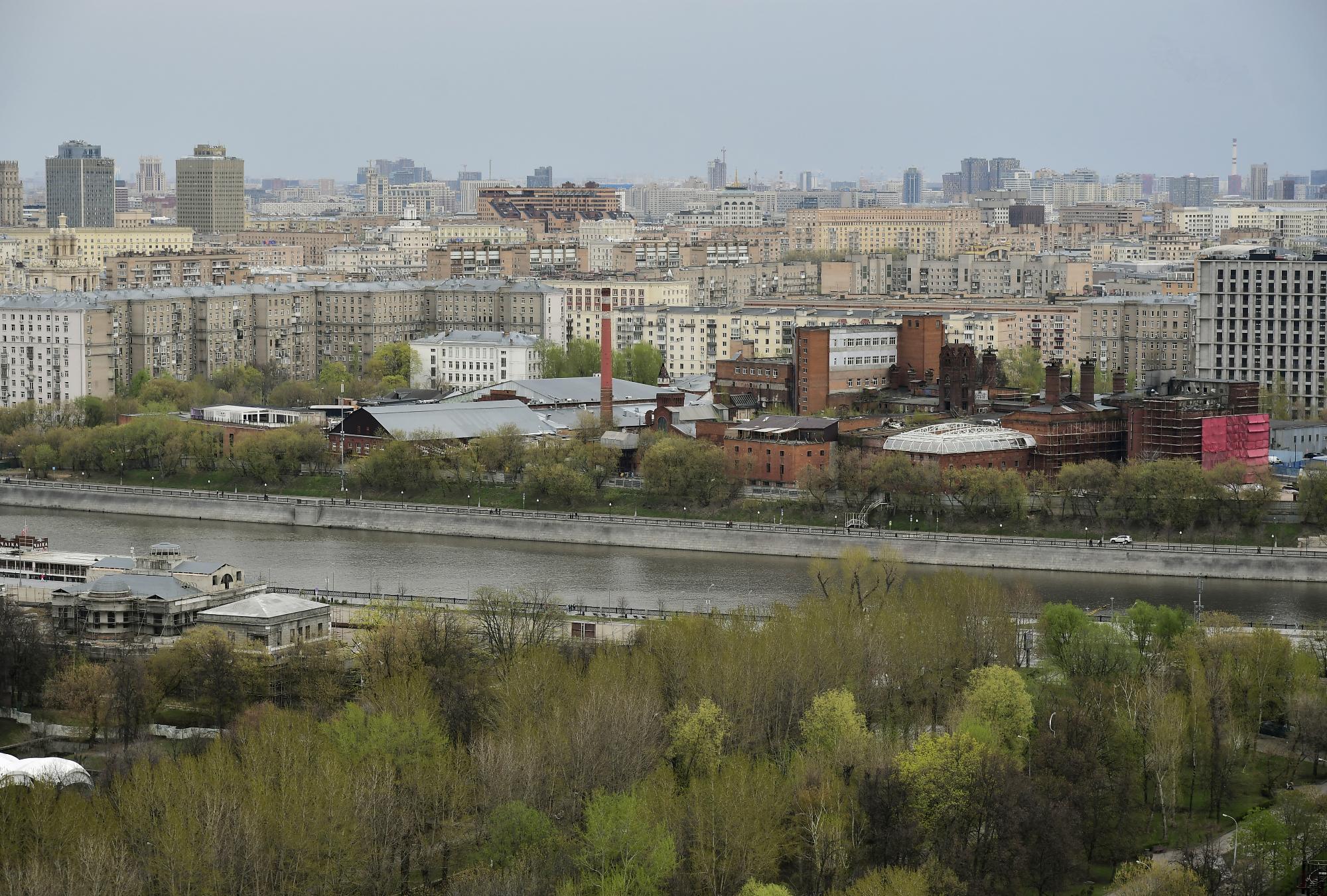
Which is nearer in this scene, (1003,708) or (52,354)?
(1003,708)

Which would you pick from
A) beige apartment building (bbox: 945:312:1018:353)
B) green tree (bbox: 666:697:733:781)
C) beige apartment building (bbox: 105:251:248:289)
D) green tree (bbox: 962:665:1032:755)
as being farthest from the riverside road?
beige apartment building (bbox: 105:251:248:289)

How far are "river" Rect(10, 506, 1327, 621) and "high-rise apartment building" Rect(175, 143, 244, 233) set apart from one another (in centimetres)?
9645

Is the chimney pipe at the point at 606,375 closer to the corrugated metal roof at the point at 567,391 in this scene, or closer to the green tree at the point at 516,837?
the corrugated metal roof at the point at 567,391

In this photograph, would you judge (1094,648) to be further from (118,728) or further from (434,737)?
(118,728)

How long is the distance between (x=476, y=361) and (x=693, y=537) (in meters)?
26.5

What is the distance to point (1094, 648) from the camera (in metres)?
30.4

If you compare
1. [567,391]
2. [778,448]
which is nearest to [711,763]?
[778,448]

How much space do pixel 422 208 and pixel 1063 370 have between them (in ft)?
415

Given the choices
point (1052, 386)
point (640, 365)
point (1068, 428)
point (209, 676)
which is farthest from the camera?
point (640, 365)

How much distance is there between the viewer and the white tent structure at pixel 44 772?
24.1 m

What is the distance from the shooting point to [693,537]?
4500cm

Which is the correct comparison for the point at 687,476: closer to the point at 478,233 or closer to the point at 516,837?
the point at 516,837

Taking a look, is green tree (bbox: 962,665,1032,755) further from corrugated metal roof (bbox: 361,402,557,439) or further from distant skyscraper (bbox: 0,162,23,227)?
distant skyscraper (bbox: 0,162,23,227)

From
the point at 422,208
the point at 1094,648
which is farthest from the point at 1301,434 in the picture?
the point at 422,208
